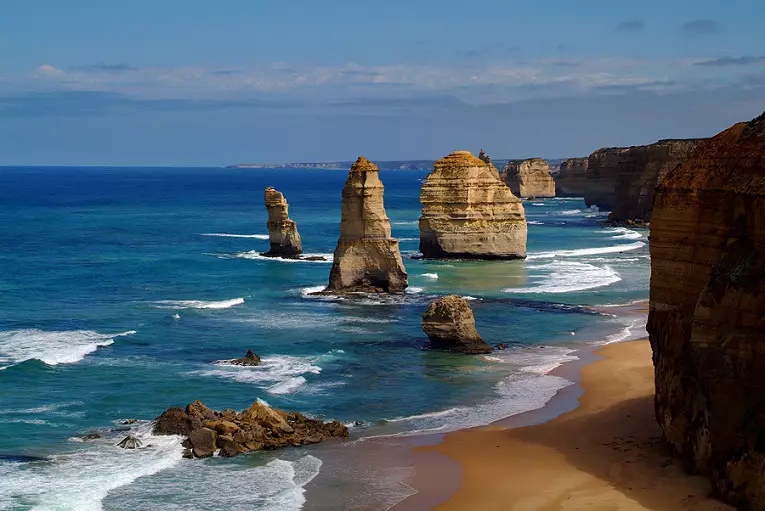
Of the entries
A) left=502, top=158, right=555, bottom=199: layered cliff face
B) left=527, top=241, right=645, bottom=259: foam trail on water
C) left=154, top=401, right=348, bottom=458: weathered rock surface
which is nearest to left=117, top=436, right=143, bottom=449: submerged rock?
left=154, top=401, right=348, bottom=458: weathered rock surface

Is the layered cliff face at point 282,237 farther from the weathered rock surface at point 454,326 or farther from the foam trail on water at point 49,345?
the weathered rock surface at point 454,326

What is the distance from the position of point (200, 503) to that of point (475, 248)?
48853 mm

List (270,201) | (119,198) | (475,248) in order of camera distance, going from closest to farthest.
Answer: (270,201), (475,248), (119,198)

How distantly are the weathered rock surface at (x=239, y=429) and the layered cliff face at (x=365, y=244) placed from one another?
78.6 feet

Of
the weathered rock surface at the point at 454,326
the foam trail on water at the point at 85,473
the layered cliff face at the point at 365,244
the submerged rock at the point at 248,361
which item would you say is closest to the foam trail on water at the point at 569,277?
the layered cliff face at the point at 365,244

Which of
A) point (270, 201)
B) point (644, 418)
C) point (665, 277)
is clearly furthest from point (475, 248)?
point (665, 277)

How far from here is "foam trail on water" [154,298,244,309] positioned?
167ft

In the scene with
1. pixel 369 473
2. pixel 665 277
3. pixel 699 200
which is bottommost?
pixel 369 473

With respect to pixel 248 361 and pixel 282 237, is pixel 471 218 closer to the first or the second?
pixel 282 237

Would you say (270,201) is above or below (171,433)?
above

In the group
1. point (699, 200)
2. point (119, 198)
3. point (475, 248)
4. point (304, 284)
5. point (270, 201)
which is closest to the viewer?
point (699, 200)

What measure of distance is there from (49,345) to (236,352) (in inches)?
290

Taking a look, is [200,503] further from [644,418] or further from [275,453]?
[644,418]

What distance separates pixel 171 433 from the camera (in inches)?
1120
